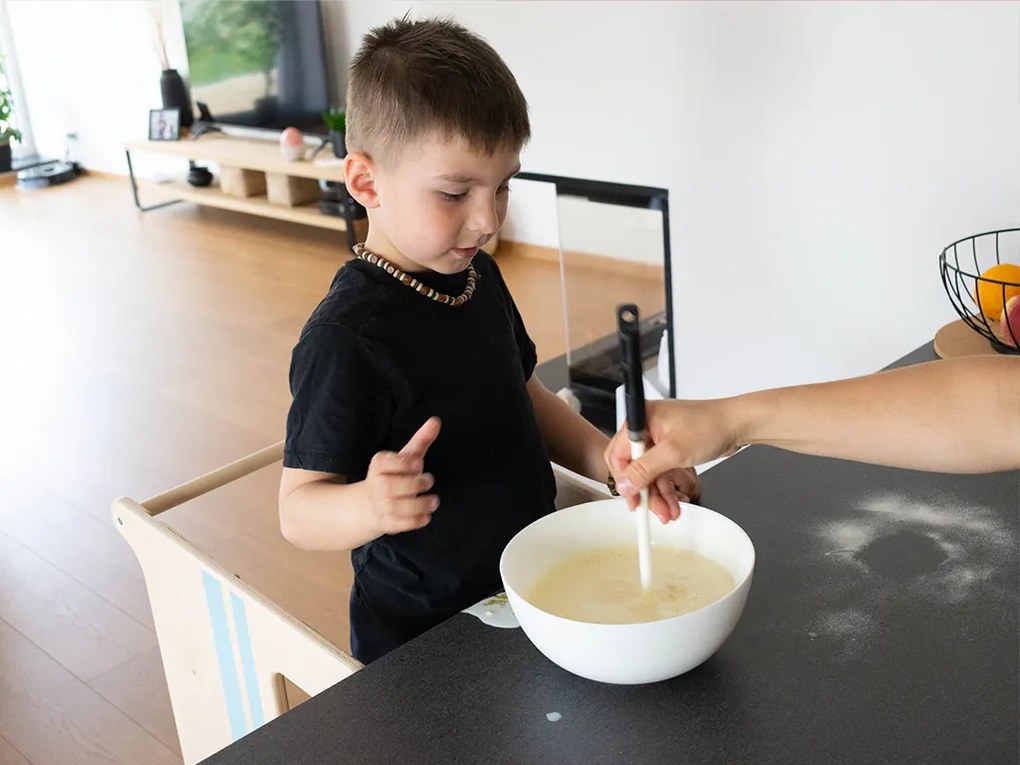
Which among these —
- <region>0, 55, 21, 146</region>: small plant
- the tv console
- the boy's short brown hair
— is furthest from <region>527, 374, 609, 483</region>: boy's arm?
<region>0, 55, 21, 146</region>: small plant

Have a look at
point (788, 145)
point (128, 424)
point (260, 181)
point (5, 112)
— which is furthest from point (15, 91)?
point (788, 145)

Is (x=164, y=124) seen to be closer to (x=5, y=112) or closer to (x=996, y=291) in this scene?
(x=5, y=112)

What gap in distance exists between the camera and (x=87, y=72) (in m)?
6.81

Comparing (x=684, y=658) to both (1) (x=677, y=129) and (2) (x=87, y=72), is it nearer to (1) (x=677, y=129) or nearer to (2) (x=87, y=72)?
(1) (x=677, y=129)

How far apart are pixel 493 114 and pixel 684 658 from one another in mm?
561

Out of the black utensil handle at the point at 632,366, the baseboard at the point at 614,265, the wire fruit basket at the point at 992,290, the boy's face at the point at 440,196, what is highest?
the boy's face at the point at 440,196

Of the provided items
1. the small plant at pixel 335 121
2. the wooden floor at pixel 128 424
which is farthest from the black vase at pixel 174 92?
the small plant at pixel 335 121

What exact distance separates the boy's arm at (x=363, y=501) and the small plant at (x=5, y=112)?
7059 mm

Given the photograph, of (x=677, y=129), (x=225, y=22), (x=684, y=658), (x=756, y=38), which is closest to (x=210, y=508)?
(x=677, y=129)

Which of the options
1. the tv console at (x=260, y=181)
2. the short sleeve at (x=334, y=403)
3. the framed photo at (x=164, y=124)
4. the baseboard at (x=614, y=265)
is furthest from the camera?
the framed photo at (x=164, y=124)

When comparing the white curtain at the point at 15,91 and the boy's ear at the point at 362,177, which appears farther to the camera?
the white curtain at the point at 15,91

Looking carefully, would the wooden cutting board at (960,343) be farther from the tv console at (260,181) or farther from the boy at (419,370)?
the tv console at (260,181)

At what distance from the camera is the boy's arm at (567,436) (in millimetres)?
1364

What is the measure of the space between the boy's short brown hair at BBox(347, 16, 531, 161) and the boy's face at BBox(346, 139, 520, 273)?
13mm
